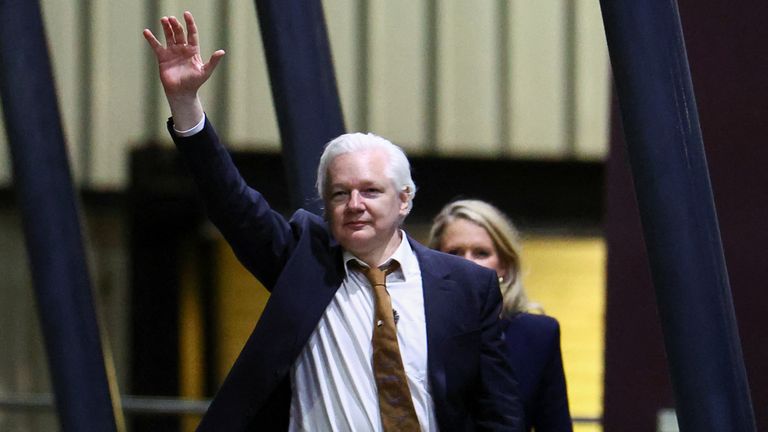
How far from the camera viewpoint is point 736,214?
457 cm

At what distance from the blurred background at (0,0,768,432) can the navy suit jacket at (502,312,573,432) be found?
5.63 metres

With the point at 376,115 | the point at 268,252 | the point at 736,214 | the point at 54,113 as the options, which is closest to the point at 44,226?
the point at 54,113

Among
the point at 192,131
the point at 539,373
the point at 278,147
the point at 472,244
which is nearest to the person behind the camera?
the point at 192,131

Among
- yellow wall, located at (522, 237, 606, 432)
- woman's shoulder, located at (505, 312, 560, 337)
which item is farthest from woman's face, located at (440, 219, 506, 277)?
yellow wall, located at (522, 237, 606, 432)

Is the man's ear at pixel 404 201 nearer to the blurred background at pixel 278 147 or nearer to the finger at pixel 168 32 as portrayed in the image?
the finger at pixel 168 32

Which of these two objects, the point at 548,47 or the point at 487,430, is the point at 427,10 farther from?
the point at 487,430

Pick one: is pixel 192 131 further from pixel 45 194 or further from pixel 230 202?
pixel 45 194

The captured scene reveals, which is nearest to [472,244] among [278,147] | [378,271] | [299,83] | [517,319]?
[517,319]

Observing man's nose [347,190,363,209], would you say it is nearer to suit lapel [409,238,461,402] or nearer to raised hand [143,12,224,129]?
suit lapel [409,238,461,402]

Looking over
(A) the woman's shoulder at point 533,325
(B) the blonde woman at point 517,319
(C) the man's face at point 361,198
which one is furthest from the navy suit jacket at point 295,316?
(A) the woman's shoulder at point 533,325

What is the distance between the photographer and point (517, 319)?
14.4 feet

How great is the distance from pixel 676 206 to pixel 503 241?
1200 millimetres

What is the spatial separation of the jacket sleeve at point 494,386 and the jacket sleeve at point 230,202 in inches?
19.8

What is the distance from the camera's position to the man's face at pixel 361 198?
313cm
